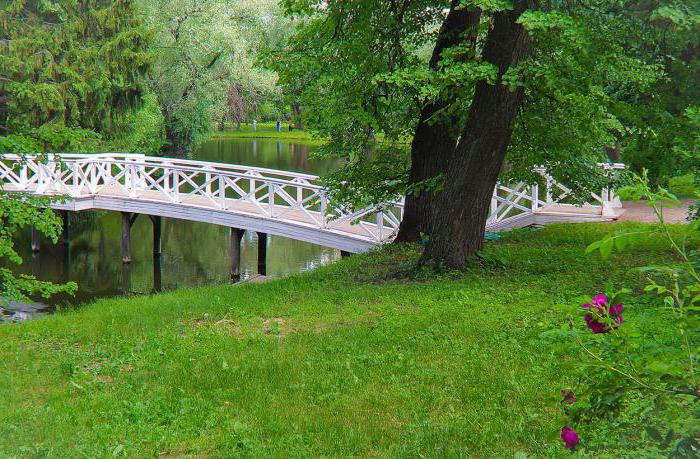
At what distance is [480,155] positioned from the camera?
955 cm

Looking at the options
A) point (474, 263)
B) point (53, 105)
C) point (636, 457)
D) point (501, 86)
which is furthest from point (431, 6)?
point (53, 105)

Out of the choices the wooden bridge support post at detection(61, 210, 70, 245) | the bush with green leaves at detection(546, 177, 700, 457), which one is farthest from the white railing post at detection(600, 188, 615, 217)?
the wooden bridge support post at detection(61, 210, 70, 245)

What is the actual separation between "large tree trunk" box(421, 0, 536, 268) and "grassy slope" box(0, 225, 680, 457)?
447 mm

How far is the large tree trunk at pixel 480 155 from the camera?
927 centimetres

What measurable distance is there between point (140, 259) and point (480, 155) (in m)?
14.7

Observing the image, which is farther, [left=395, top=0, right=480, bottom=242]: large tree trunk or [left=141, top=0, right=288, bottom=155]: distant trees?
[left=141, top=0, right=288, bottom=155]: distant trees

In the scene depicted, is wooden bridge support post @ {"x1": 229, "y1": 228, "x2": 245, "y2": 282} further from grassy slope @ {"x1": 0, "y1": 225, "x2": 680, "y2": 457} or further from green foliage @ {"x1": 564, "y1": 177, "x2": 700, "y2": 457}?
green foliage @ {"x1": 564, "y1": 177, "x2": 700, "y2": 457}

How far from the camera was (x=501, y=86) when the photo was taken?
9.36 meters

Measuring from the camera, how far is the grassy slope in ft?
14.9

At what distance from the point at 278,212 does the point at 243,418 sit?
42.7ft

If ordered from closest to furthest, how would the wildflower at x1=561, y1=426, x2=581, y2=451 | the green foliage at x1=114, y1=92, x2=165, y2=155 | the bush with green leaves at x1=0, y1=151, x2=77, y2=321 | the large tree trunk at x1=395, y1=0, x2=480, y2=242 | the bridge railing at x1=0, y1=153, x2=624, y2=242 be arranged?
the wildflower at x1=561, y1=426, x2=581, y2=451 → the bush with green leaves at x1=0, y1=151, x2=77, y2=321 → the large tree trunk at x1=395, y1=0, x2=480, y2=242 → the bridge railing at x1=0, y1=153, x2=624, y2=242 → the green foliage at x1=114, y1=92, x2=165, y2=155

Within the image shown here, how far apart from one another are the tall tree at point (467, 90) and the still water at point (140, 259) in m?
5.75

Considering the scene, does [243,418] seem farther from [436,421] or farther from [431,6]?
[431,6]

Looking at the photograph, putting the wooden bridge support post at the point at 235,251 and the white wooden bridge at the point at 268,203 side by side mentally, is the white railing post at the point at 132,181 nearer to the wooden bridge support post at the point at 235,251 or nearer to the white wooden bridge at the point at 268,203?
the white wooden bridge at the point at 268,203
